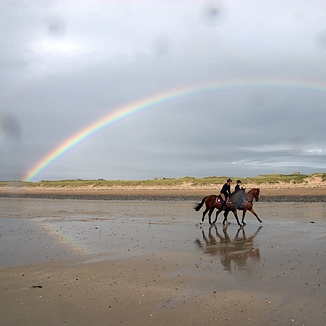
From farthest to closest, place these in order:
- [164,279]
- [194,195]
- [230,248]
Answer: [194,195] < [230,248] < [164,279]

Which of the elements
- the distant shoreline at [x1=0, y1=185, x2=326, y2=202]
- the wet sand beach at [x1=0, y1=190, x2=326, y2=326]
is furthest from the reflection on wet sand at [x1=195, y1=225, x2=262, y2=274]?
the distant shoreline at [x1=0, y1=185, x2=326, y2=202]

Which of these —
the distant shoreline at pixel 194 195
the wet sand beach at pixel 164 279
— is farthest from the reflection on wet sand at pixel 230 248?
the distant shoreline at pixel 194 195

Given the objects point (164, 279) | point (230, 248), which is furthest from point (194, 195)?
point (164, 279)

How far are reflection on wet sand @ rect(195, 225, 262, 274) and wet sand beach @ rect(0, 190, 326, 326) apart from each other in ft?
0.10

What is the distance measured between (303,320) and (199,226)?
13.0m

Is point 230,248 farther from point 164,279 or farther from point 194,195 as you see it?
point 194,195

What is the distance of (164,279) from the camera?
848 cm

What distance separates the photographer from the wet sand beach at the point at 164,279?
630 centimetres

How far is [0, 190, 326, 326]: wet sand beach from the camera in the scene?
6.30 meters

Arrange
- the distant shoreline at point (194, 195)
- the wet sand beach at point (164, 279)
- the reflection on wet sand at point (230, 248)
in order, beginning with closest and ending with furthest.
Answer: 1. the wet sand beach at point (164, 279)
2. the reflection on wet sand at point (230, 248)
3. the distant shoreline at point (194, 195)

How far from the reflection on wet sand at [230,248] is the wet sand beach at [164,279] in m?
0.03

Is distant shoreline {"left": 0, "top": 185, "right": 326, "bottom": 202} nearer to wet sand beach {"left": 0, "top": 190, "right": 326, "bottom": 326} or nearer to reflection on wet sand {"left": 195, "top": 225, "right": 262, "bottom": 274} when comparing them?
reflection on wet sand {"left": 195, "top": 225, "right": 262, "bottom": 274}

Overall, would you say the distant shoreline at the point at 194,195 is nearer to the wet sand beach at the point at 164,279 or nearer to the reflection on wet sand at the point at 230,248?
the reflection on wet sand at the point at 230,248

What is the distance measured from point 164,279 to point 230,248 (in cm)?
456
